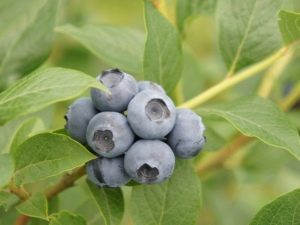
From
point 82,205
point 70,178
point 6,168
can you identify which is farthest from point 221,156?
point 6,168

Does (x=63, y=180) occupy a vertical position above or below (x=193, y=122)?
below

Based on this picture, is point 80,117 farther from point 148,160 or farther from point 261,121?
point 261,121

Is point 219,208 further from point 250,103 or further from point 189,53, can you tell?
point 250,103

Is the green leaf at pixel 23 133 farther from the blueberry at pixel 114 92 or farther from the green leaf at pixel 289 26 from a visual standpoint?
the green leaf at pixel 289 26

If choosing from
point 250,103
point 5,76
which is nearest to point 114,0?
point 5,76

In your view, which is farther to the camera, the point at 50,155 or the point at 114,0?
the point at 114,0

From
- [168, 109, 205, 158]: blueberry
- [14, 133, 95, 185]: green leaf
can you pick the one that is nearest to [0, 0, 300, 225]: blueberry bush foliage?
[14, 133, 95, 185]: green leaf

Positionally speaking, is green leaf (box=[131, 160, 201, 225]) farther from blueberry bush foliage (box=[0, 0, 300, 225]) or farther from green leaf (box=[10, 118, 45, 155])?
green leaf (box=[10, 118, 45, 155])
